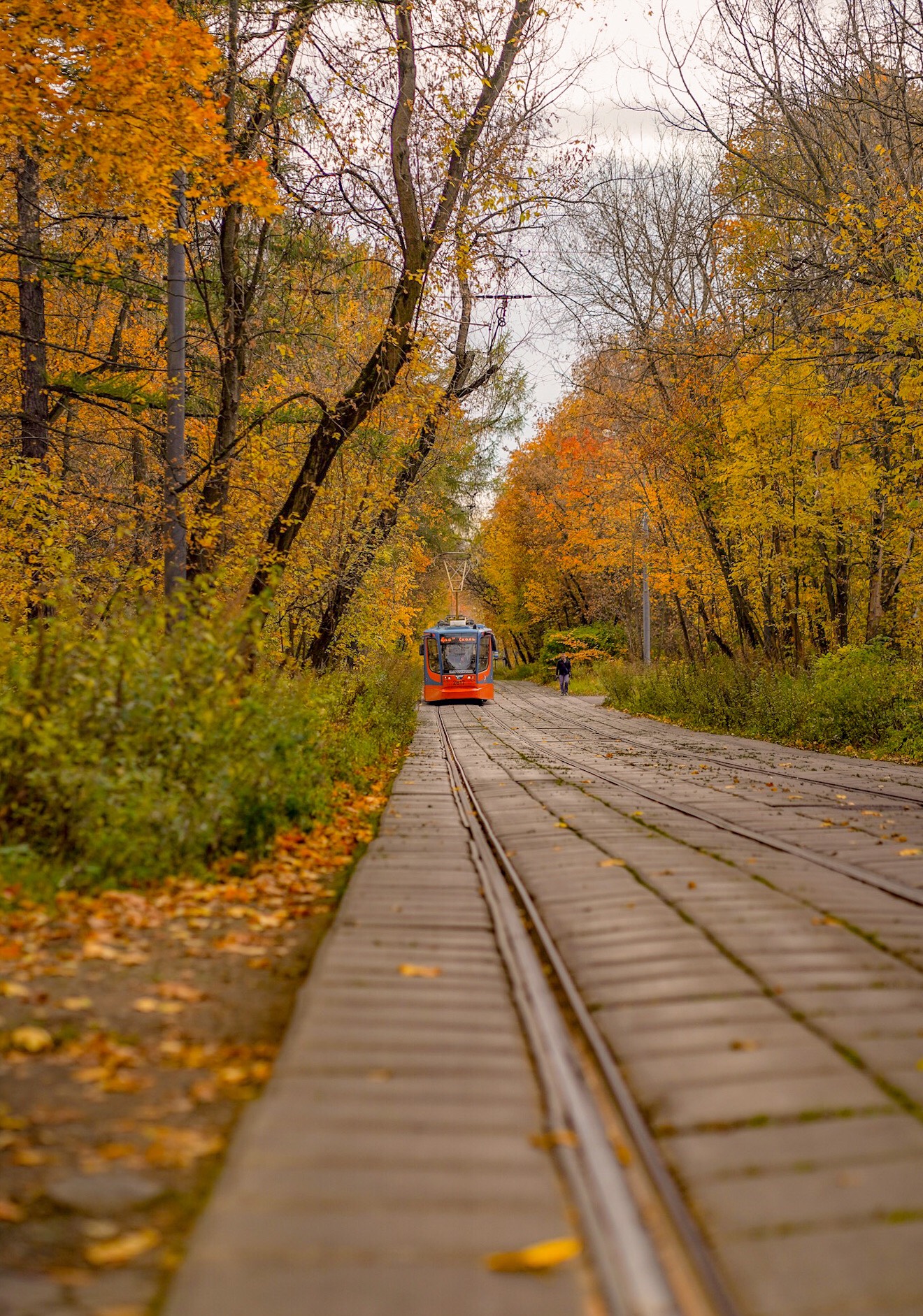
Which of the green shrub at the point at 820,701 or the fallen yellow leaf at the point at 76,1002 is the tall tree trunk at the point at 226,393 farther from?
the green shrub at the point at 820,701

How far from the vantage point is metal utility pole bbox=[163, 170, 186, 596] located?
11.7 meters

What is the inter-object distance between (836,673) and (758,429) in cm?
515

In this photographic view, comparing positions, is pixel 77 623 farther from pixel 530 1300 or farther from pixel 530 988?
pixel 530 1300

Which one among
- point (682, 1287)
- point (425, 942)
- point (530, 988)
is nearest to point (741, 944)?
point (530, 988)

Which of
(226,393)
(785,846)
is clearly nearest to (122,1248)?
(785,846)

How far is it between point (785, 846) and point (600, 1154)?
5024mm

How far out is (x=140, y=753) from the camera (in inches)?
259

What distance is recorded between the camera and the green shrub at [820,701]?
15094 mm

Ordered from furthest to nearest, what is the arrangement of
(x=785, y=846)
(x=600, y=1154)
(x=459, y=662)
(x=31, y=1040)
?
(x=459, y=662) → (x=785, y=846) → (x=31, y=1040) → (x=600, y=1154)

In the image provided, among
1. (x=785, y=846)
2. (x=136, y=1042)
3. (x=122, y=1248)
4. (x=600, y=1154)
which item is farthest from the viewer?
(x=785, y=846)

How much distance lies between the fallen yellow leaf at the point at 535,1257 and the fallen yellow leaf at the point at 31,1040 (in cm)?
212

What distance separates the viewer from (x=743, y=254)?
65.6ft

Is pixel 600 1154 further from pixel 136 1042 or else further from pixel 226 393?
pixel 226 393

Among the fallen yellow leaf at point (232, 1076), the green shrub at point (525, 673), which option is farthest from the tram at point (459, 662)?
the fallen yellow leaf at point (232, 1076)
